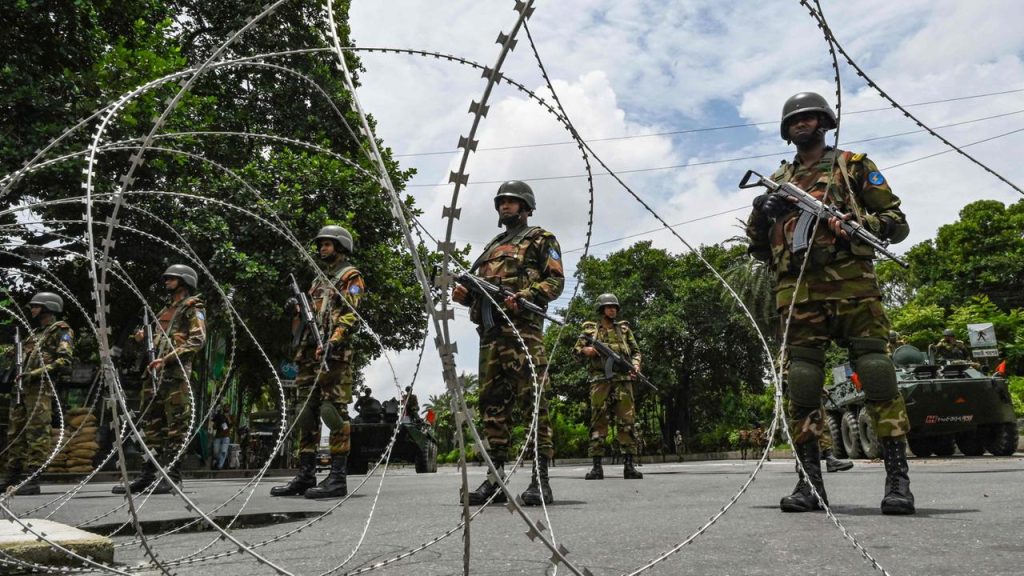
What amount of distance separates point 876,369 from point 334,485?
12.4 ft

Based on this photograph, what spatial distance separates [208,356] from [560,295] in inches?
A: 601

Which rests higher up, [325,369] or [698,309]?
[698,309]

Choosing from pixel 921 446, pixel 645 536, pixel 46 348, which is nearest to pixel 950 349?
pixel 921 446

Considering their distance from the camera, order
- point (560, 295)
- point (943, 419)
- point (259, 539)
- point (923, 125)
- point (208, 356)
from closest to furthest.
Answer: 1. point (923, 125)
2. point (259, 539)
3. point (560, 295)
4. point (943, 419)
5. point (208, 356)

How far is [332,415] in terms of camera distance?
5855 millimetres

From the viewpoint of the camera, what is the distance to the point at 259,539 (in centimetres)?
352

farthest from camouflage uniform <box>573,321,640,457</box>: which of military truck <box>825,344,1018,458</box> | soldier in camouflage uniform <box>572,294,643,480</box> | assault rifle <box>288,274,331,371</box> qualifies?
military truck <box>825,344,1018,458</box>

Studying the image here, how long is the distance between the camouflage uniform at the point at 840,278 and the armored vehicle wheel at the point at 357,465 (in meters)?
10.2

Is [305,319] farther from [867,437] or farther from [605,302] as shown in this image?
[867,437]

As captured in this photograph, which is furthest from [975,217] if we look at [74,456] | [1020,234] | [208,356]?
[74,456]

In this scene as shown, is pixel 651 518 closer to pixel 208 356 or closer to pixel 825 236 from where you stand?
pixel 825 236

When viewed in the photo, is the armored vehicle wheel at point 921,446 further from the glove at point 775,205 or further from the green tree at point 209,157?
the glove at point 775,205

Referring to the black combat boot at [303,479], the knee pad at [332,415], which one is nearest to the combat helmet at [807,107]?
the knee pad at [332,415]

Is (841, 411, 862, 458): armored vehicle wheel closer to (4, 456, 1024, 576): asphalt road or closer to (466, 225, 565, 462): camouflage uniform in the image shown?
(4, 456, 1024, 576): asphalt road
